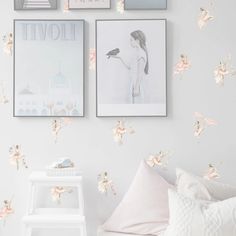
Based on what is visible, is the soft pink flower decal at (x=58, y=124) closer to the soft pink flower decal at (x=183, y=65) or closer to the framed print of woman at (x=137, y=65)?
the framed print of woman at (x=137, y=65)

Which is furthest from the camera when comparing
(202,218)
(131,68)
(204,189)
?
(131,68)

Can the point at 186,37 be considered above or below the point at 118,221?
above

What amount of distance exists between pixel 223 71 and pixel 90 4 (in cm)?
89

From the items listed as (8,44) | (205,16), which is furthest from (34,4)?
(205,16)

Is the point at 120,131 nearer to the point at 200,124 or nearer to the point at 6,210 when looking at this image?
the point at 200,124

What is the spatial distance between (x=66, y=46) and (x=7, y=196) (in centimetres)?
96

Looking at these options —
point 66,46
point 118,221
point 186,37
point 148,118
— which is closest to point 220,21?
point 186,37

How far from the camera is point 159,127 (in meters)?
2.92

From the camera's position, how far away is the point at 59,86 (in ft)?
9.53

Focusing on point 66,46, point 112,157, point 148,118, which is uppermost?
point 66,46

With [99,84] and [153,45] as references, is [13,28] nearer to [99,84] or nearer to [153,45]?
[99,84]

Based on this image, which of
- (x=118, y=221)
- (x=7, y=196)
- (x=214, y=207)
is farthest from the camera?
(x=7, y=196)

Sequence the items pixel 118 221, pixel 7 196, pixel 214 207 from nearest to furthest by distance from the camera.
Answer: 1. pixel 214 207
2. pixel 118 221
3. pixel 7 196

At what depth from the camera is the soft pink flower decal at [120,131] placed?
2920mm
